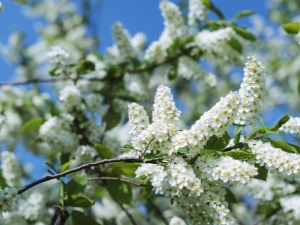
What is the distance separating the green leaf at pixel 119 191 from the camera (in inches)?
143

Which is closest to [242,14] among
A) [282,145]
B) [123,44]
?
[123,44]

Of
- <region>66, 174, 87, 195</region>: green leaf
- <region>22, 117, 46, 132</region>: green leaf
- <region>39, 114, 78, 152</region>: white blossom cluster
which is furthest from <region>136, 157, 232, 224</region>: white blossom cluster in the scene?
<region>22, 117, 46, 132</region>: green leaf

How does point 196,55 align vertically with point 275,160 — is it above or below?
above

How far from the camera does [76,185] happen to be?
305cm

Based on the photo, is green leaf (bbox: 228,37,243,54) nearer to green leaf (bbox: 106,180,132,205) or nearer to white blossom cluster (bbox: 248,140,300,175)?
green leaf (bbox: 106,180,132,205)

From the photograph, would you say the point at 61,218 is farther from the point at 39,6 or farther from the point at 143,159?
the point at 39,6

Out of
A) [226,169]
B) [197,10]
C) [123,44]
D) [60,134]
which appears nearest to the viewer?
[226,169]

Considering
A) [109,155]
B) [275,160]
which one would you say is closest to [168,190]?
[275,160]

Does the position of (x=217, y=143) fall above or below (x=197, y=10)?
below

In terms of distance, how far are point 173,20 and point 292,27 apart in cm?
127

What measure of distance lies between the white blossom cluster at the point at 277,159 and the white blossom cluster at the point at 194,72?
206 cm

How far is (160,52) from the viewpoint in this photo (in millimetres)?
4648

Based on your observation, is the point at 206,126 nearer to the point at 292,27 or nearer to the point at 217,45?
the point at 292,27

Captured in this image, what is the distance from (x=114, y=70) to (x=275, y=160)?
8.50 ft
